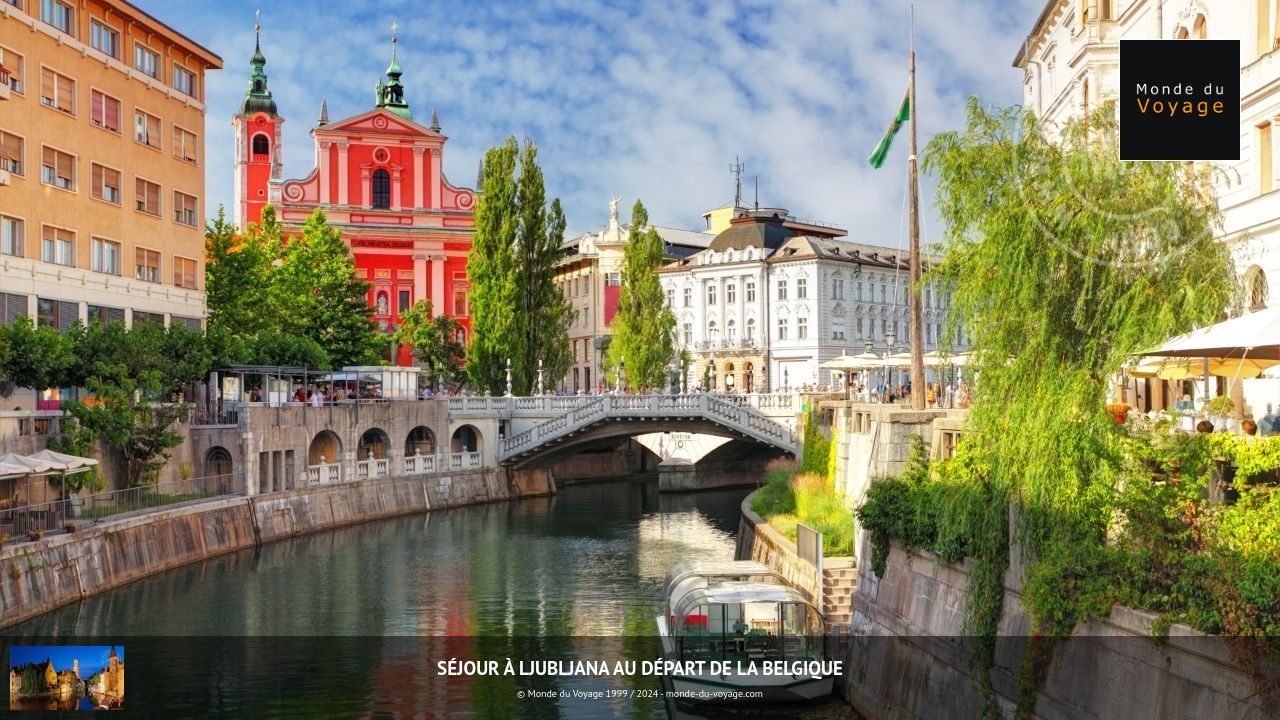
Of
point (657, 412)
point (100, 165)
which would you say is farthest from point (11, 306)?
point (657, 412)

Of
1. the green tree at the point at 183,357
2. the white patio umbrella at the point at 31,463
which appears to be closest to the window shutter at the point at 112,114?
the green tree at the point at 183,357

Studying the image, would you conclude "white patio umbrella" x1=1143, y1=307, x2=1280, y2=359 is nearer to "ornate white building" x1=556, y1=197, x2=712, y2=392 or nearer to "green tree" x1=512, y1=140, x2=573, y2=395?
"green tree" x1=512, y1=140, x2=573, y2=395

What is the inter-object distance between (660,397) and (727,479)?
1446cm

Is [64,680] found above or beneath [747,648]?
beneath

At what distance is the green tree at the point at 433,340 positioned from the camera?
82.5m

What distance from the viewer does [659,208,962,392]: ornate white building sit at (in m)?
95.2

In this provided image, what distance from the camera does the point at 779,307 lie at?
96.8m

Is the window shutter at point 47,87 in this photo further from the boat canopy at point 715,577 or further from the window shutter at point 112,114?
the boat canopy at point 715,577

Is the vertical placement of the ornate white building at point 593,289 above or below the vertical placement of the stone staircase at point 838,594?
above

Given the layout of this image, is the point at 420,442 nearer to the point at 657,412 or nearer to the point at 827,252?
the point at 657,412

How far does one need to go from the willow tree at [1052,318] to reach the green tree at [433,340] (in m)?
62.6

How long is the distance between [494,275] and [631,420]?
462 inches

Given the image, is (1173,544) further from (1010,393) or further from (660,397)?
(660,397)

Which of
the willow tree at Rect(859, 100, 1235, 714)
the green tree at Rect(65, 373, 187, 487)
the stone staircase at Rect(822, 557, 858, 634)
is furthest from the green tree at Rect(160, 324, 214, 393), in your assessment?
the willow tree at Rect(859, 100, 1235, 714)
